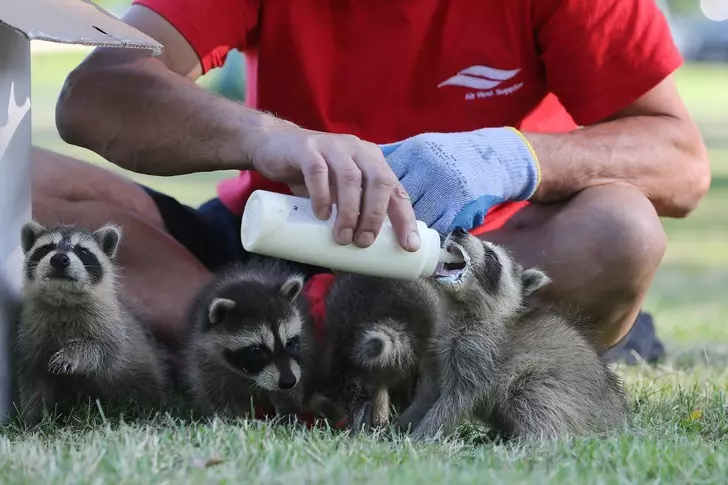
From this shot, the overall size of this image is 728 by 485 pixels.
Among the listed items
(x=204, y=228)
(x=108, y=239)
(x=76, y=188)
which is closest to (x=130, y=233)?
(x=76, y=188)

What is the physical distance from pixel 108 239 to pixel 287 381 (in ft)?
2.95

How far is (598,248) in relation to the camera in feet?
13.0

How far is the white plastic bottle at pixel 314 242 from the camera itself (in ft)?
10.4

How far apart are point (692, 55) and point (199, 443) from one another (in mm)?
45210

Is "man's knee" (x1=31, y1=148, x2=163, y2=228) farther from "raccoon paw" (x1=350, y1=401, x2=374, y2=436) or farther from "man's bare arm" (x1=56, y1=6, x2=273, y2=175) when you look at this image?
"raccoon paw" (x1=350, y1=401, x2=374, y2=436)

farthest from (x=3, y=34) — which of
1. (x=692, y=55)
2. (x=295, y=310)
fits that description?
(x=692, y=55)

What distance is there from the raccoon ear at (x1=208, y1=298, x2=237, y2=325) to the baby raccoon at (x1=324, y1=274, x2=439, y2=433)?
40 centimetres

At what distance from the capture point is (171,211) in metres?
5.00

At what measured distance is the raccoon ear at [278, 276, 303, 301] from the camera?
4.03 m

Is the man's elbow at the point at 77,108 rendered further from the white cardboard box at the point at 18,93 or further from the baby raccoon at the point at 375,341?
the baby raccoon at the point at 375,341

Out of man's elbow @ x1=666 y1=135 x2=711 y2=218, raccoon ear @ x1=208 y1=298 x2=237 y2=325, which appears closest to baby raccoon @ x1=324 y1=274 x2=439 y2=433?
raccoon ear @ x1=208 y1=298 x2=237 y2=325

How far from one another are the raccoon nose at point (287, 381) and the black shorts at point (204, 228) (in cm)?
124

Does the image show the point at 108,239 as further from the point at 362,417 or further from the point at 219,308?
the point at 362,417

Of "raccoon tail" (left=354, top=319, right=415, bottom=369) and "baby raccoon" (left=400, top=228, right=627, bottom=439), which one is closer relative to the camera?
"baby raccoon" (left=400, top=228, right=627, bottom=439)
